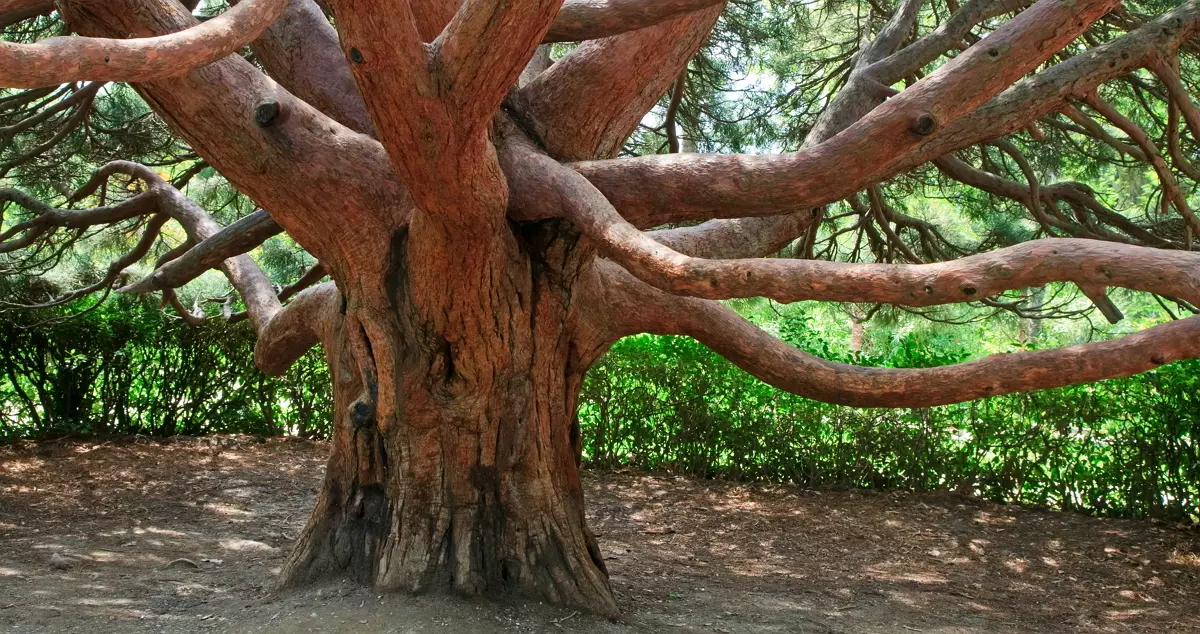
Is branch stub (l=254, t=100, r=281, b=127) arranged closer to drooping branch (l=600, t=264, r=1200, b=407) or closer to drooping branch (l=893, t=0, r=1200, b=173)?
drooping branch (l=600, t=264, r=1200, b=407)

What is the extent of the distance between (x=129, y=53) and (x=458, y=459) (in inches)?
87.2

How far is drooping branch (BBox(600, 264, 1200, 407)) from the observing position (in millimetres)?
2908

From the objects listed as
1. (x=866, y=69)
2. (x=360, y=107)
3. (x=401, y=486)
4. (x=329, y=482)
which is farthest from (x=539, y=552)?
(x=866, y=69)

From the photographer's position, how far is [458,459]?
393 cm

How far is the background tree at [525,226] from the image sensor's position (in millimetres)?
2678

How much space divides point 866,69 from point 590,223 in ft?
7.52

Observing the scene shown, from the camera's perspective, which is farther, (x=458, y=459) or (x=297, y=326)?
(x=297, y=326)

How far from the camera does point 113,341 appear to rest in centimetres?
877

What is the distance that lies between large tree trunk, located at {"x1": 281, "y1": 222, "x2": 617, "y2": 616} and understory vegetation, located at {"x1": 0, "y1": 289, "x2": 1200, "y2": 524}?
4318 millimetres

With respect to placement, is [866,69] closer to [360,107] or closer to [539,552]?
[360,107]

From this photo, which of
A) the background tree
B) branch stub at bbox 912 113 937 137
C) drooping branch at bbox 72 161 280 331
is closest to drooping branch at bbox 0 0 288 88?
the background tree

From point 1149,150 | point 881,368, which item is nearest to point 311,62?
point 881,368

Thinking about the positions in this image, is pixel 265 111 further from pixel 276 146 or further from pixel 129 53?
pixel 129 53

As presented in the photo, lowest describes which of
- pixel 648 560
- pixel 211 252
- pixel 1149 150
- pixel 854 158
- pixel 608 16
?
pixel 648 560
